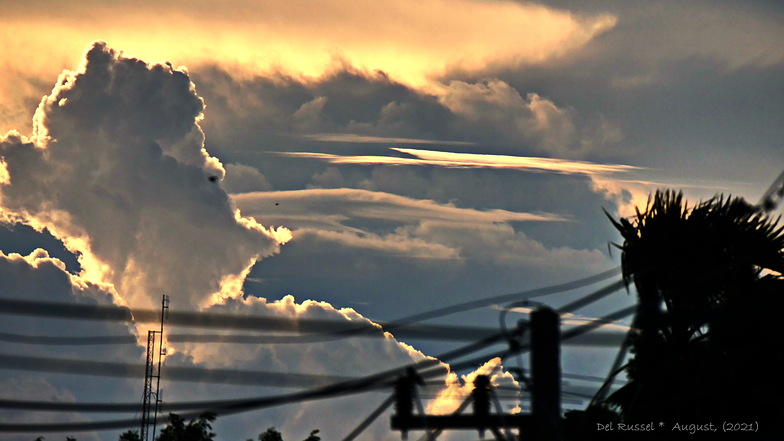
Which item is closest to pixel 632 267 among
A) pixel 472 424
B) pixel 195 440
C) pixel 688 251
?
pixel 688 251

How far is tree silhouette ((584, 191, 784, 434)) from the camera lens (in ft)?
74.6

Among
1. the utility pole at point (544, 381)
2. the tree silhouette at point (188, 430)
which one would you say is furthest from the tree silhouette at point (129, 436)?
the utility pole at point (544, 381)

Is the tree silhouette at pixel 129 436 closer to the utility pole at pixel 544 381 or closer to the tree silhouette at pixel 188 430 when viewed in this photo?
the tree silhouette at pixel 188 430

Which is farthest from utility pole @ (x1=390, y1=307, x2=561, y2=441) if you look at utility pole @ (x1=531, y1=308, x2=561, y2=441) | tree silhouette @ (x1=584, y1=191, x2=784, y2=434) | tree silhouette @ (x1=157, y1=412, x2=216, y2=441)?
tree silhouette @ (x1=157, y1=412, x2=216, y2=441)

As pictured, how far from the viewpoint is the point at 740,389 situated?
23.0 m

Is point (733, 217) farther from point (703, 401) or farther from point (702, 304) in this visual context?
point (703, 401)

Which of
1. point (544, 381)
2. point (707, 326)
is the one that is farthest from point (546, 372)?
point (707, 326)

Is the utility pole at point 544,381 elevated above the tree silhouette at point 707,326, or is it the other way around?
the tree silhouette at point 707,326

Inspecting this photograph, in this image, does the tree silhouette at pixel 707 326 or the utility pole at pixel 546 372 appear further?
the tree silhouette at pixel 707 326

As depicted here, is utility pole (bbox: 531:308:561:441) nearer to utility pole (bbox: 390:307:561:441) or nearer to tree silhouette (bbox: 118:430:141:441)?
utility pole (bbox: 390:307:561:441)

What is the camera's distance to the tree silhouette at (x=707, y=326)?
22.7m

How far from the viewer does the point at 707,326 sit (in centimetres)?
2433

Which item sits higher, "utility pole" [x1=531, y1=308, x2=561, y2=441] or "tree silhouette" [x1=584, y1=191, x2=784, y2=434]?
"tree silhouette" [x1=584, y1=191, x2=784, y2=434]

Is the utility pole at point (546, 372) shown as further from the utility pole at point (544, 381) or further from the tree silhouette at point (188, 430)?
the tree silhouette at point (188, 430)
